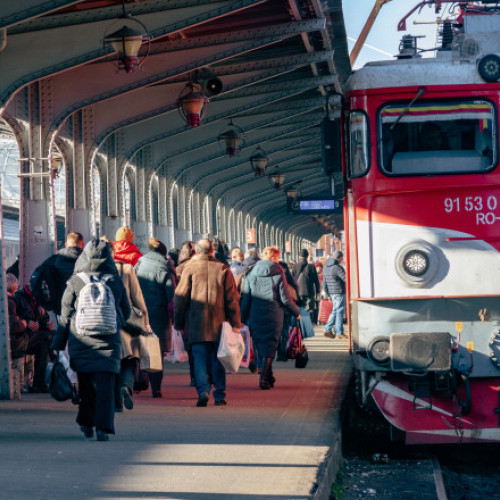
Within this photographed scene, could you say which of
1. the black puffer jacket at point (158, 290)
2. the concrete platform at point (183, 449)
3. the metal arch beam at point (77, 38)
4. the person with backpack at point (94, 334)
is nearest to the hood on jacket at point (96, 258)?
the person with backpack at point (94, 334)

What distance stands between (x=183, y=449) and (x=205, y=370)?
3.09 m

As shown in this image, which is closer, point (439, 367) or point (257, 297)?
point (439, 367)

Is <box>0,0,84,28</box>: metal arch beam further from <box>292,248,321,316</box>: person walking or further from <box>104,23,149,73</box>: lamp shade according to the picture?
<box>292,248,321,316</box>: person walking

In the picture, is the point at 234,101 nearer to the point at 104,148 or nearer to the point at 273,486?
the point at 104,148

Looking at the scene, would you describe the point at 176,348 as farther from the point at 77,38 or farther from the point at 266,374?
the point at 77,38

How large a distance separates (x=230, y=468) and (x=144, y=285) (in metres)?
5.10

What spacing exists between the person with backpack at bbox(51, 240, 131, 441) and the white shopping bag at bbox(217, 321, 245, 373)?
2463mm

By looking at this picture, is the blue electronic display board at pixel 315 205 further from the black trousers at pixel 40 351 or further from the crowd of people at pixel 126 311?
the black trousers at pixel 40 351

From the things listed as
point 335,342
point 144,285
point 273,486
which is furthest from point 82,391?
point 335,342

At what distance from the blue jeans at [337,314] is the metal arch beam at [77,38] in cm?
826

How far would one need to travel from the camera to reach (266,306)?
44.2 feet

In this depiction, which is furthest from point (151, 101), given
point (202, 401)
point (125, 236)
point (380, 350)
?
point (380, 350)

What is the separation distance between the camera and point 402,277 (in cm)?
951

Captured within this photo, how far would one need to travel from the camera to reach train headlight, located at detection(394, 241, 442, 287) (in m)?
9.45
